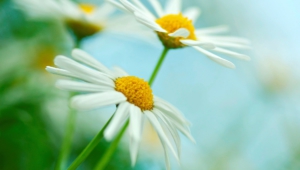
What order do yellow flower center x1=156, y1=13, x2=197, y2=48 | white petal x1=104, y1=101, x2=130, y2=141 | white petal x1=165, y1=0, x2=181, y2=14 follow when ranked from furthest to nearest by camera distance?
white petal x1=165, y1=0, x2=181, y2=14, yellow flower center x1=156, y1=13, x2=197, y2=48, white petal x1=104, y1=101, x2=130, y2=141

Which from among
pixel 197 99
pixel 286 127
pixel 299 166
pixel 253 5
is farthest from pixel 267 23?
pixel 299 166

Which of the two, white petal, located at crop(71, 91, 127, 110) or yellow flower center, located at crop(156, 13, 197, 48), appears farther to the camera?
yellow flower center, located at crop(156, 13, 197, 48)

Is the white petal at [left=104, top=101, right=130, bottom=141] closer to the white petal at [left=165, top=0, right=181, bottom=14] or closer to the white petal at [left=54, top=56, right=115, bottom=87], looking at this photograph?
the white petal at [left=54, top=56, right=115, bottom=87]

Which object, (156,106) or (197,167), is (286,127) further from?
(156,106)

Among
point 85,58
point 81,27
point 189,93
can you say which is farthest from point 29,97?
point 189,93

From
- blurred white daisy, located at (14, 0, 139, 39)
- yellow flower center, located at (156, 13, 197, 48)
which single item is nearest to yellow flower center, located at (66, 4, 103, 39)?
blurred white daisy, located at (14, 0, 139, 39)

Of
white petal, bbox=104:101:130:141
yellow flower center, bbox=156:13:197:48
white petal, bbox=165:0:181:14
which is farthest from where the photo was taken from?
A: white petal, bbox=165:0:181:14

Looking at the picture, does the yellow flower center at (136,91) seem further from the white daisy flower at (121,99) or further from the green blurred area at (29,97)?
the green blurred area at (29,97)
